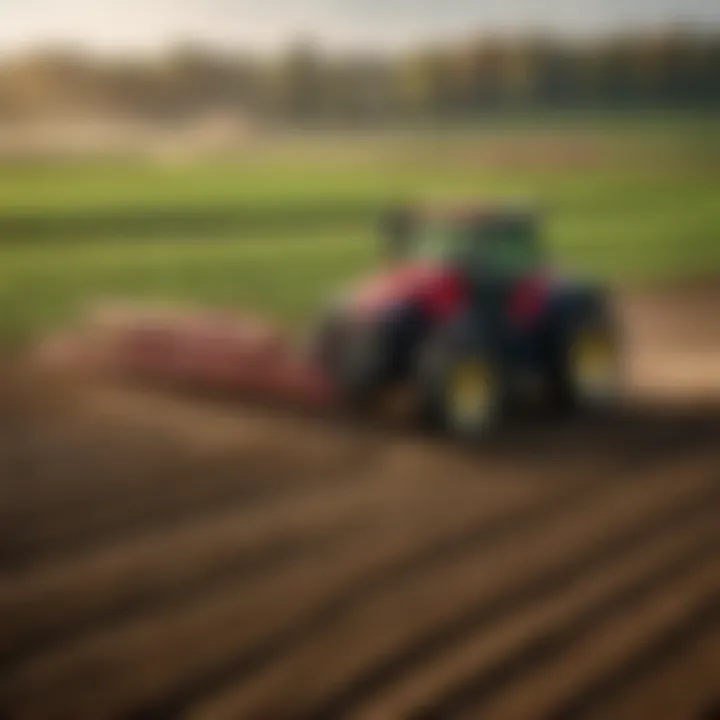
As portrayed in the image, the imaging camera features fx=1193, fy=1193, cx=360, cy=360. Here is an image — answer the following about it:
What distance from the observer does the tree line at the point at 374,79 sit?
1040 millimetres

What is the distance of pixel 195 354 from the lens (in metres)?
1.06

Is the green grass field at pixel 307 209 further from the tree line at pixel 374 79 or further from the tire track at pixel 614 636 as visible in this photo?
the tire track at pixel 614 636

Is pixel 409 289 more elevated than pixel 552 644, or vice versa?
pixel 409 289

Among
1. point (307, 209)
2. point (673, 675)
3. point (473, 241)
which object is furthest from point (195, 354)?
point (673, 675)

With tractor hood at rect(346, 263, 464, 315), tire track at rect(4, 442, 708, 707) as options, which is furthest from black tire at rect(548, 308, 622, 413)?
tire track at rect(4, 442, 708, 707)

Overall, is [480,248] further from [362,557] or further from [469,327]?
[362,557]

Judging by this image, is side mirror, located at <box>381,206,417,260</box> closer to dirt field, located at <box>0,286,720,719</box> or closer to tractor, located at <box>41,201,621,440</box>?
tractor, located at <box>41,201,621,440</box>

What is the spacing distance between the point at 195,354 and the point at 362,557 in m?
0.23

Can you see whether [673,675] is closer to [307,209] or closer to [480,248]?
[480,248]

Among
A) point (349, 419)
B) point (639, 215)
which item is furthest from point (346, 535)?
point (639, 215)

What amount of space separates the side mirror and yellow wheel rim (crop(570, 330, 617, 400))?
178mm

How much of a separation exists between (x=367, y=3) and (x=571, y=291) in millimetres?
311

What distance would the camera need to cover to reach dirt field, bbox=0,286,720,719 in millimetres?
1007

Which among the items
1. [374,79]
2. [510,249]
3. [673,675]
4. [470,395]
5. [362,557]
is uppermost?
[374,79]
